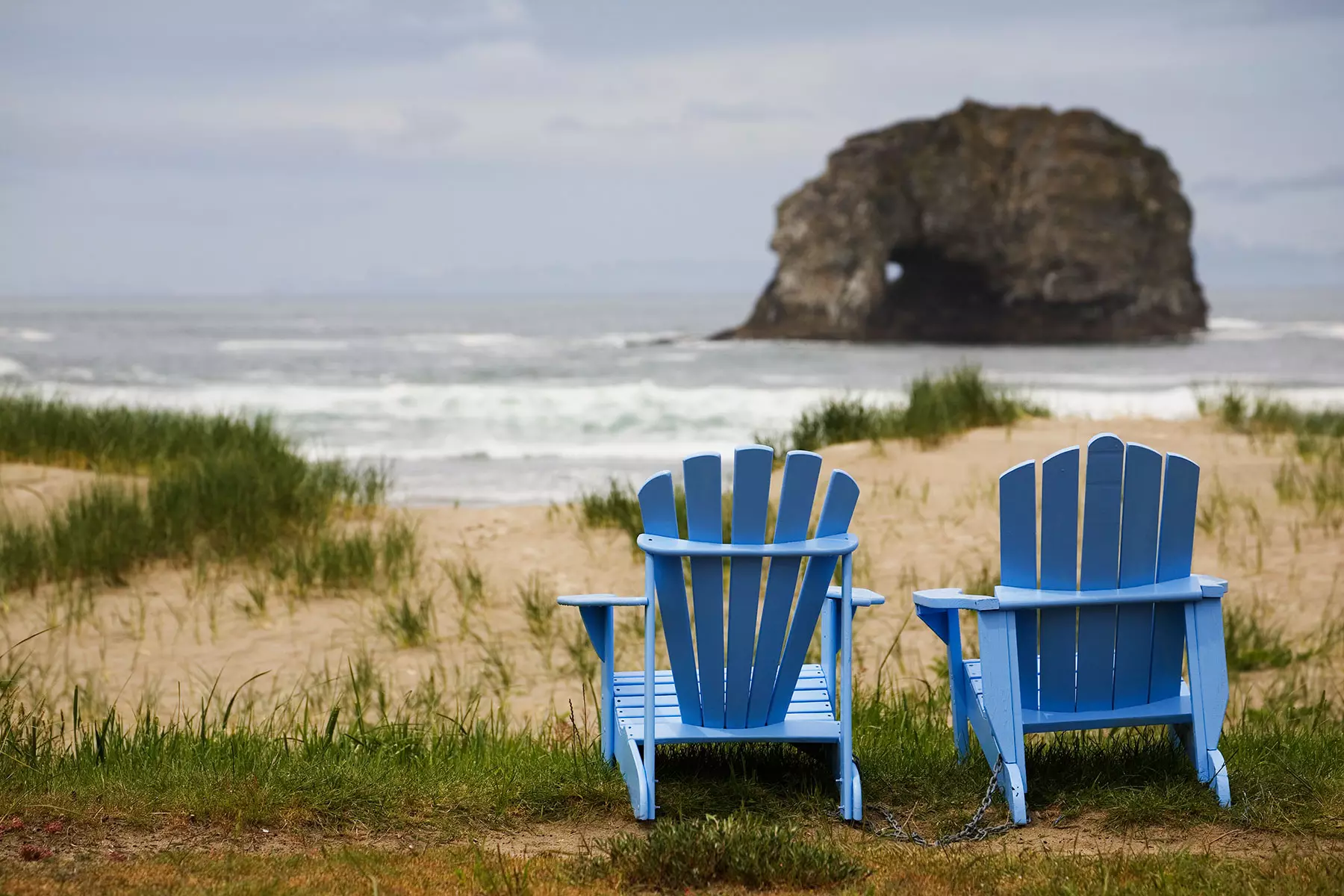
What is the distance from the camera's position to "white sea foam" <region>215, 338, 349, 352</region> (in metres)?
43.1

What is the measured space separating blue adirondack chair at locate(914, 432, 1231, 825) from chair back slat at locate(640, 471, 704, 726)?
90cm

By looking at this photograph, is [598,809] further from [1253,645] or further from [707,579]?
[1253,645]

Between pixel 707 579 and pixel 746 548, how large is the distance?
0.26 meters

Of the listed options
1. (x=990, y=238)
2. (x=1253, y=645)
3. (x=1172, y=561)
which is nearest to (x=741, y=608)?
(x=1172, y=561)

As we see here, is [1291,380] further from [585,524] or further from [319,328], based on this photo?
[319,328]

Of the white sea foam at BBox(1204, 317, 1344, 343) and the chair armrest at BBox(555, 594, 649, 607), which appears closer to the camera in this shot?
the chair armrest at BBox(555, 594, 649, 607)

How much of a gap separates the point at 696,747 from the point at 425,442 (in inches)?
603

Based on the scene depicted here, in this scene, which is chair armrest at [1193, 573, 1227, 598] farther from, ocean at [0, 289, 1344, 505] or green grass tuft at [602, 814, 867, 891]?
ocean at [0, 289, 1344, 505]

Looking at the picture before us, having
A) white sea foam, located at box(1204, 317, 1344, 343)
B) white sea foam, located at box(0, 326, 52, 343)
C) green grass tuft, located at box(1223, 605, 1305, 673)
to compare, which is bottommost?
green grass tuft, located at box(1223, 605, 1305, 673)

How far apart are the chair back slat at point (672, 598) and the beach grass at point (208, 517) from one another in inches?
185

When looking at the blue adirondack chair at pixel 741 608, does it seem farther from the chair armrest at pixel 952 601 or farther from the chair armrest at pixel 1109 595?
the chair armrest at pixel 1109 595

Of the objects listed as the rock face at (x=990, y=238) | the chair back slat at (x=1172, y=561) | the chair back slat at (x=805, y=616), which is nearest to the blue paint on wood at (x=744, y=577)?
the chair back slat at (x=805, y=616)

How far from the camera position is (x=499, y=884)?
3.12 metres

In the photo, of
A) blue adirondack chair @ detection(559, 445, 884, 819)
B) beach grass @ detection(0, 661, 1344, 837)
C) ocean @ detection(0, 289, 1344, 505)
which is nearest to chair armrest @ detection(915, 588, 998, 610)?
blue adirondack chair @ detection(559, 445, 884, 819)
